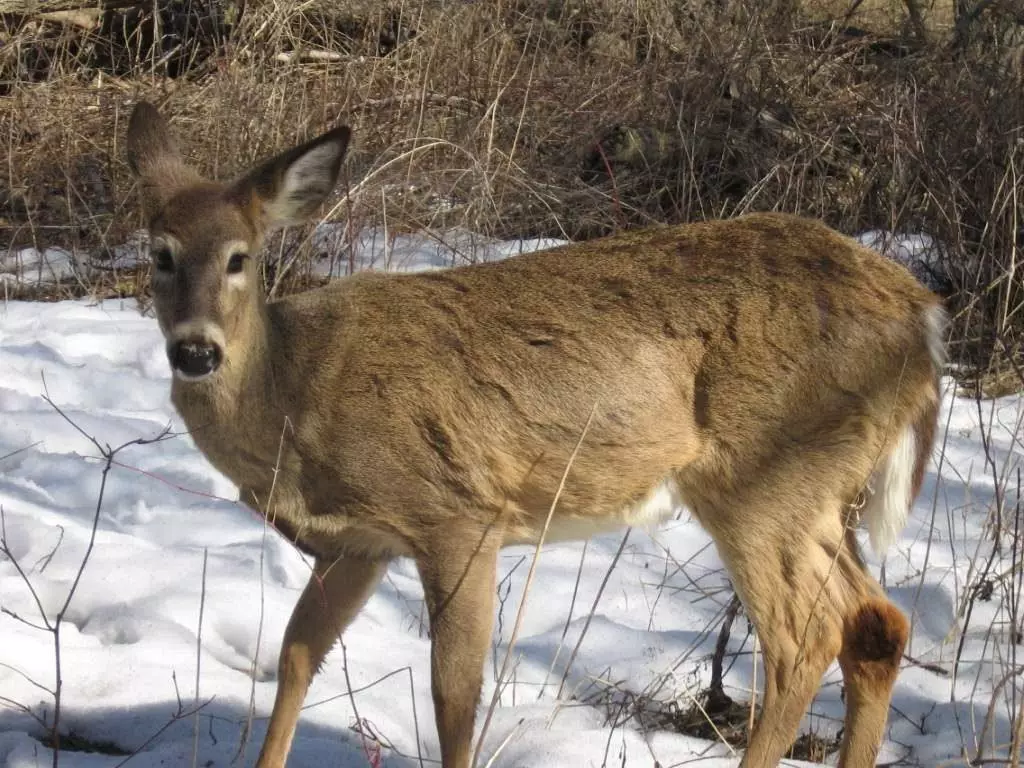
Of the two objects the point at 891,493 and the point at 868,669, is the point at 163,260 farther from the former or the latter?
the point at 868,669

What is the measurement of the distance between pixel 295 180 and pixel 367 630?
1491 millimetres

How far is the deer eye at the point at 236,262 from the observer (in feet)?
12.5

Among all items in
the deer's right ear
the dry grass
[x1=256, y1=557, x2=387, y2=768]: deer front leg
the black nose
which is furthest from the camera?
the dry grass

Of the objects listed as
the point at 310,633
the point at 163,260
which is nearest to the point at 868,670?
the point at 310,633

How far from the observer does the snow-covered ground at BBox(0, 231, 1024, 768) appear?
150 inches

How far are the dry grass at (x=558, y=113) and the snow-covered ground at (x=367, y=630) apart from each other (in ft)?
5.08

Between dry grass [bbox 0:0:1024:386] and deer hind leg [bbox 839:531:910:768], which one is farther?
dry grass [bbox 0:0:1024:386]

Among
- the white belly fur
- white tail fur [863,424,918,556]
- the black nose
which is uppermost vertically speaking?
the black nose

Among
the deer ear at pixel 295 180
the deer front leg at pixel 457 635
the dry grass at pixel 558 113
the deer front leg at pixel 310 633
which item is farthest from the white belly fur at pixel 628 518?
the dry grass at pixel 558 113

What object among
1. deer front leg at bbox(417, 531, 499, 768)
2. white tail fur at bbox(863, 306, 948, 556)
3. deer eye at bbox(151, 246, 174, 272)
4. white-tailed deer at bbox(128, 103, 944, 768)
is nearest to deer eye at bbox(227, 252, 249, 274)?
white-tailed deer at bbox(128, 103, 944, 768)

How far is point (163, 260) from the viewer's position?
3793mm

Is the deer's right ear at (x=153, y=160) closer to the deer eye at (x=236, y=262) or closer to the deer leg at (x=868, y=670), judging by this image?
the deer eye at (x=236, y=262)

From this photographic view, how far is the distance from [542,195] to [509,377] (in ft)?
13.6

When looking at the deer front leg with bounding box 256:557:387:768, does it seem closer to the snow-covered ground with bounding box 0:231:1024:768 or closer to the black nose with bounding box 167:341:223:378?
the snow-covered ground with bounding box 0:231:1024:768
